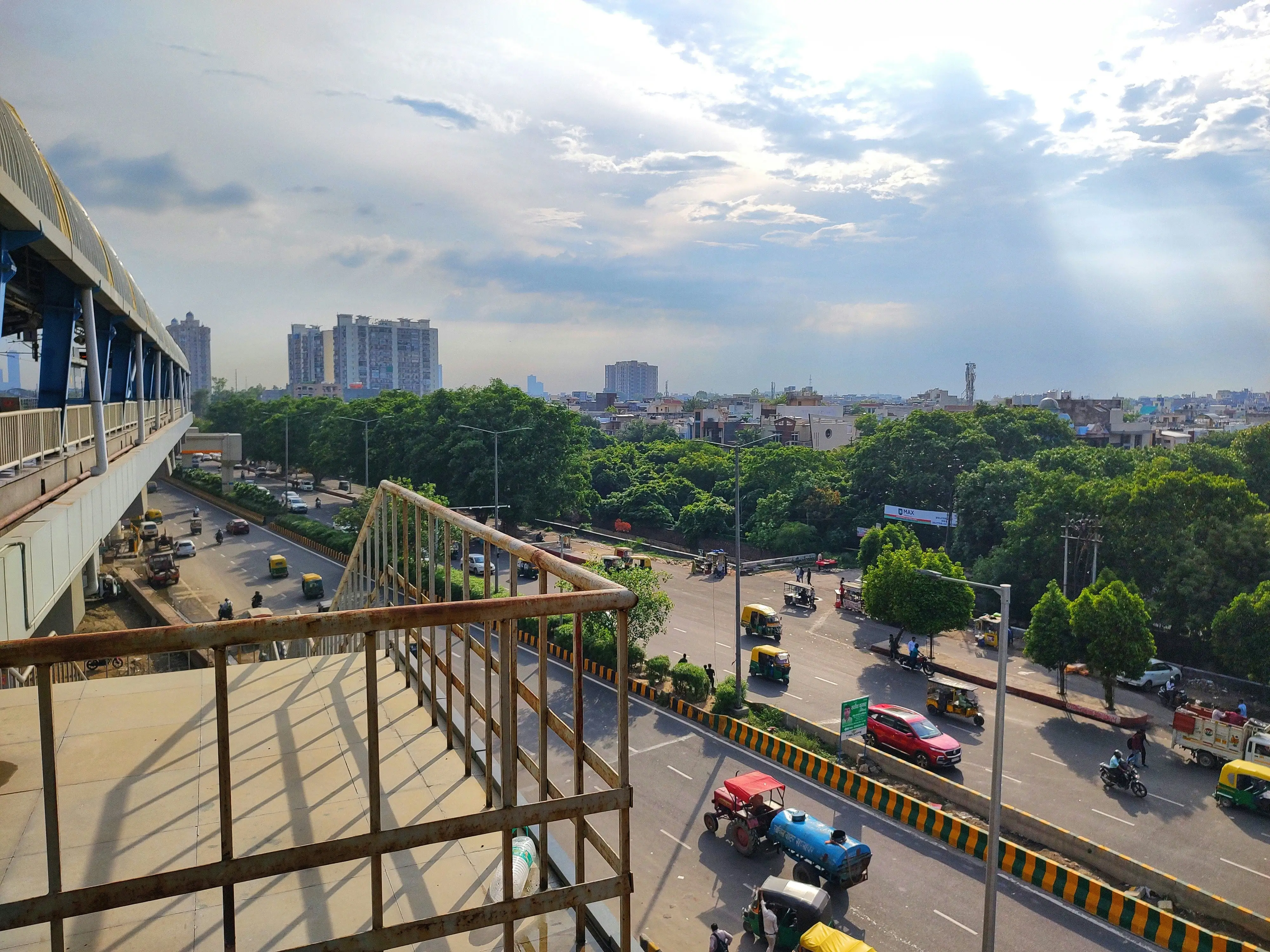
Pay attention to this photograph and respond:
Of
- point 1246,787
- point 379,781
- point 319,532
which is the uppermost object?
point 379,781

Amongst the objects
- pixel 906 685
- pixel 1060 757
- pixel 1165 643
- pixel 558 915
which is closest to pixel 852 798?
pixel 1060 757

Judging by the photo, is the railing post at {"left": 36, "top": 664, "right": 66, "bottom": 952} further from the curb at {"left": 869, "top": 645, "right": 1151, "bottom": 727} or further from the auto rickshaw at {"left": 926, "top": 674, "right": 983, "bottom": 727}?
the auto rickshaw at {"left": 926, "top": 674, "right": 983, "bottom": 727}

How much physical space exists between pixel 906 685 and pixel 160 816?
21548 millimetres

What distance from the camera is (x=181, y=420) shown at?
111 ft

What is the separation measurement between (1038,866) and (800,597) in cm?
1858

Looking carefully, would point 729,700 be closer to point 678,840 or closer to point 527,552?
point 678,840

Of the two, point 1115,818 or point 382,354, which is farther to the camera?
point 382,354

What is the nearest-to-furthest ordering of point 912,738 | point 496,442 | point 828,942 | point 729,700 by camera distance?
point 828,942 < point 912,738 < point 729,700 < point 496,442

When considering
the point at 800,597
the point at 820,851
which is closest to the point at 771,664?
the point at 800,597

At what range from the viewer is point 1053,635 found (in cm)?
2153

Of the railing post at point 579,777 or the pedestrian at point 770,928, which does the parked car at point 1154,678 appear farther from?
the railing post at point 579,777

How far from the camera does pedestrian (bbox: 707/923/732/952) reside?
1077cm

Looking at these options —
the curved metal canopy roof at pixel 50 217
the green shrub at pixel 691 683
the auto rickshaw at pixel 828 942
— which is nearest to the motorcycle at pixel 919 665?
the green shrub at pixel 691 683

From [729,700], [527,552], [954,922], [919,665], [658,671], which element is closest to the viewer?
[527,552]
